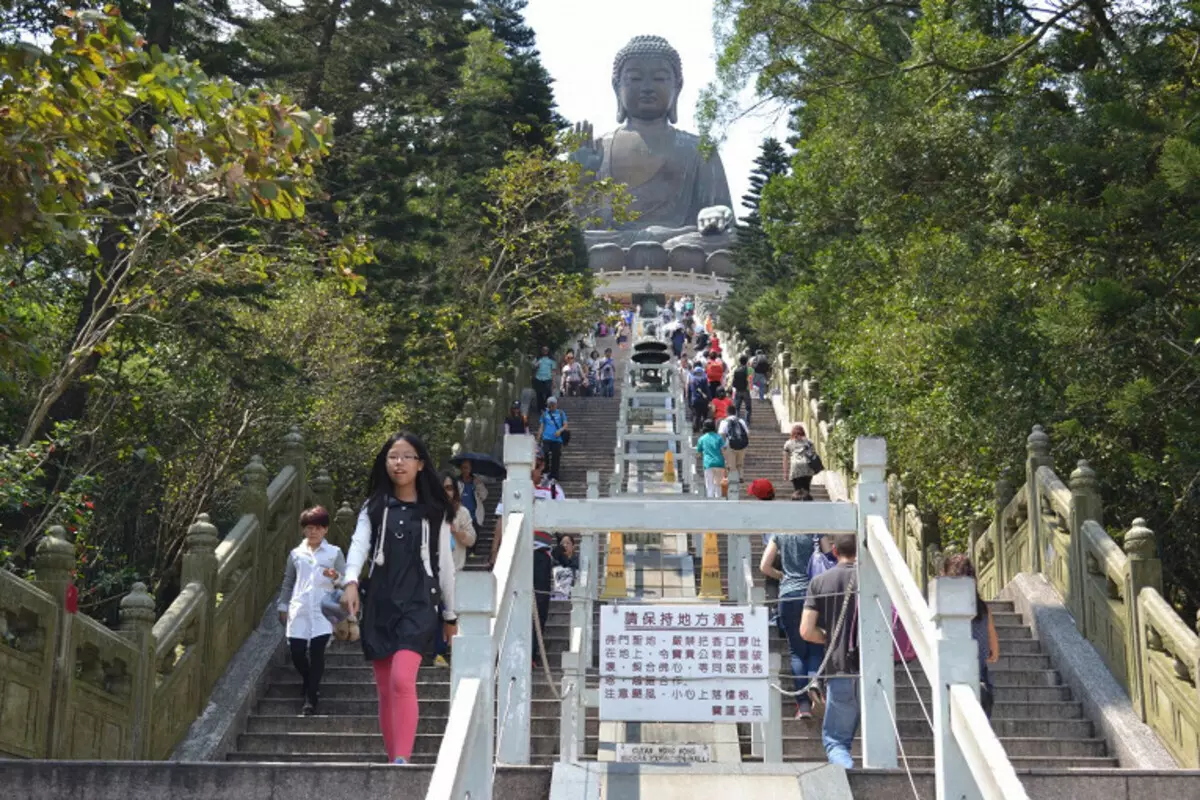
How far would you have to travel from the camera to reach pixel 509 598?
5051 millimetres

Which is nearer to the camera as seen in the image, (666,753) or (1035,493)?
(666,753)

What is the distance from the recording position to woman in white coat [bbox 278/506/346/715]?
325 inches

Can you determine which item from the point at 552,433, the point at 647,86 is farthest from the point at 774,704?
the point at 647,86

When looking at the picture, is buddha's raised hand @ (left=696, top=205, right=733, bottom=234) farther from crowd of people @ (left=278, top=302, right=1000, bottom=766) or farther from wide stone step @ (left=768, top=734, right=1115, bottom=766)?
wide stone step @ (left=768, top=734, right=1115, bottom=766)

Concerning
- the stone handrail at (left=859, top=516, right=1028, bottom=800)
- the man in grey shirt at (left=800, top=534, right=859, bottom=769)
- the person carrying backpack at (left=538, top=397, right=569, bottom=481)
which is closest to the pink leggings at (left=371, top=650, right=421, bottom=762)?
the man in grey shirt at (left=800, top=534, right=859, bottom=769)

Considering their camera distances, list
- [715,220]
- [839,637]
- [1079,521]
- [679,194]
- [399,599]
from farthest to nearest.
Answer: [679,194] → [715,220] → [1079,521] → [839,637] → [399,599]

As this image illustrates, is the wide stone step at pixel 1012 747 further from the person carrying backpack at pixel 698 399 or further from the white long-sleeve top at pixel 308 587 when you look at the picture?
the person carrying backpack at pixel 698 399

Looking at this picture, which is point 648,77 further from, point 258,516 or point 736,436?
point 258,516

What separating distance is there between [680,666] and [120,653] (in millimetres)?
3845

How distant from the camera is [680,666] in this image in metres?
5.58

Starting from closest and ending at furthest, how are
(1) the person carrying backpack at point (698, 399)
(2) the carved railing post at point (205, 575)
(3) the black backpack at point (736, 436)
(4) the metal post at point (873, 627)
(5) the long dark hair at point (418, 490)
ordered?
1. (4) the metal post at point (873, 627)
2. (5) the long dark hair at point (418, 490)
3. (2) the carved railing post at point (205, 575)
4. (3) the black backpack at point (736, 436)
5. (1) the person carrying backpack at point (698, 399)

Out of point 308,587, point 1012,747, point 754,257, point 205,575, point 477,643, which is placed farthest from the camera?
point 754,257

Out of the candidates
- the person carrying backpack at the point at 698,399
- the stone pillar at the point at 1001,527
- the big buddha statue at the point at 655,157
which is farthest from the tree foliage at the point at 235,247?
the big buddha statue at the point at 655,157

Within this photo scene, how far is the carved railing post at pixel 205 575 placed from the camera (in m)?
9.47
